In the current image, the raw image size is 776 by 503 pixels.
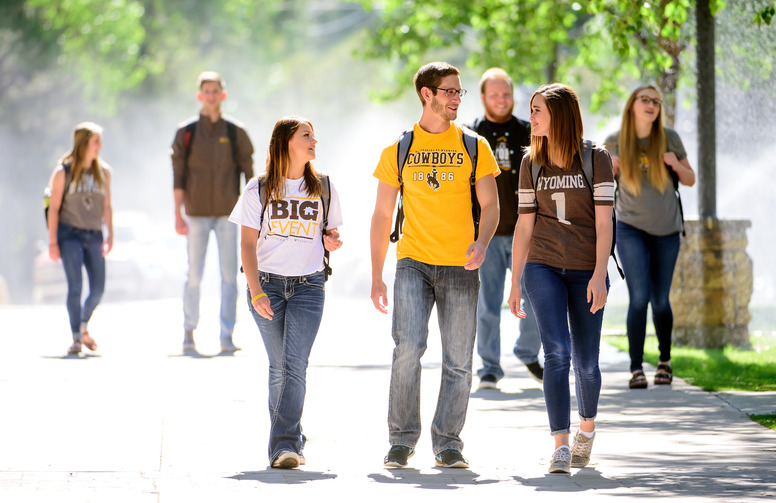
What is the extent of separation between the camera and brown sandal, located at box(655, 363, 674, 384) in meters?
9.71

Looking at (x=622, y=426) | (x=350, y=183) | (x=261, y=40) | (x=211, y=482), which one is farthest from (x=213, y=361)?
(x=350, y=183)

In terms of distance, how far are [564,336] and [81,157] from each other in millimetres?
6379

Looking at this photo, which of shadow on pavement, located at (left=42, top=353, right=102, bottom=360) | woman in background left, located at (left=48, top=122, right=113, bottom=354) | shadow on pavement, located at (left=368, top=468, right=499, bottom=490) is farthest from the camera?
woman in background left, located at (left=48, top=122, right=113, bottom=354)

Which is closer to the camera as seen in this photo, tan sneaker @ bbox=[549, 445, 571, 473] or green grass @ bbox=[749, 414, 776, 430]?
tan sneaker @ bbox=[549, 445, 571, 473]

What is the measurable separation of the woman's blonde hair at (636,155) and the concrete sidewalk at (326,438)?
141 centimetres

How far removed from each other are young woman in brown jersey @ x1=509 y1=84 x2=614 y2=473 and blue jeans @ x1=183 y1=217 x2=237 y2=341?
5.18 meters

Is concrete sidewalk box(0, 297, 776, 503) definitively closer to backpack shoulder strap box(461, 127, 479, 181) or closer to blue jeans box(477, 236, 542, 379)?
blue jeans box(477, 236, 542, 379)

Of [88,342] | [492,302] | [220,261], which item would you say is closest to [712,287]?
[492,302]

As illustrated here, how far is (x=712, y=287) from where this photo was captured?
12477 millimetres

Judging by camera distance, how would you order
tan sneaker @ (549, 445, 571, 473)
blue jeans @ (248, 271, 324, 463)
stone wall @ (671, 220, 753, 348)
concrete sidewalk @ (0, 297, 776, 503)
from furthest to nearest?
stone wall @ (671, 220, 753, 348) < blue jeans @ (248, 271, 324, 463) < tan sneaker @ (549, 445, 571, 473) < concrete sidewalk @ (0, 297, 776, 503)

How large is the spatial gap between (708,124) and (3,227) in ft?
105

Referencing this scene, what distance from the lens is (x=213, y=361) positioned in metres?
11.1

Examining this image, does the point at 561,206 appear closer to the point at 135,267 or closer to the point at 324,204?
the point at 324,204

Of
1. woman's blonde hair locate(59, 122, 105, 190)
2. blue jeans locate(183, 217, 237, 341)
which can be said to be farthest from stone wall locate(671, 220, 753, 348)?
woman's blonde hair locate(59, 122, 105, 190)
